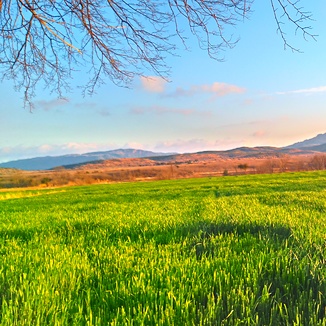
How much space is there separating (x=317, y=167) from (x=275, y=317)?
7432 centimetres

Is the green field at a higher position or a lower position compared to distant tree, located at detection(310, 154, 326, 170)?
higher

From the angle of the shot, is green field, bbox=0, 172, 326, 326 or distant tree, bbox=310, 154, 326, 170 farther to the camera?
distant tree, bbox=310, 154, 326, 170

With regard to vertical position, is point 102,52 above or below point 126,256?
above

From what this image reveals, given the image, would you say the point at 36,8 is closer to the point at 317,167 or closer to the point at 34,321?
the point at 34,321

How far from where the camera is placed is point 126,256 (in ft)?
9.91

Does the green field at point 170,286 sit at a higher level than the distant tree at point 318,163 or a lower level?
higher

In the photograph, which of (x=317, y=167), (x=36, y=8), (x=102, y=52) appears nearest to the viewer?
(x=36, y=8)

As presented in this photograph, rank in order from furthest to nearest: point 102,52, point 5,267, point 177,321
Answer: point 102,52 < point 5,267 < point 177,321

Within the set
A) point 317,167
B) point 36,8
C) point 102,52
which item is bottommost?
point 317,167

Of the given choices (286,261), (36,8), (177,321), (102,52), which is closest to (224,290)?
(177,321)

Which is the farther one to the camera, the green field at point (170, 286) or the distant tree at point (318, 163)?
the distant tree at point (318, 163)

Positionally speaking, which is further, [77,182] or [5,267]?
[77,182]

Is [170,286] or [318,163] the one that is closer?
[170,286]

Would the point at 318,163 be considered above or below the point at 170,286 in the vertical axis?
below
